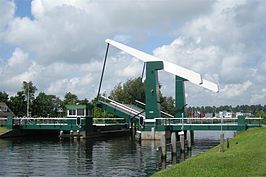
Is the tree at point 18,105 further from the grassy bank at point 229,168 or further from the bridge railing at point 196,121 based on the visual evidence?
the grassy bank at point 229,168

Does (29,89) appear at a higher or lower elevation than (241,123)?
higher

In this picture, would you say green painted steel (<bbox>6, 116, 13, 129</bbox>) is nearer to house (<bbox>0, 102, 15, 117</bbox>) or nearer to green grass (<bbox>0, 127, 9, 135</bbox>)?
green grass (<bbox>0, 127, 9, 135</bbox>)

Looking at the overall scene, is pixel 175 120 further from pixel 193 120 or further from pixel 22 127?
pixel 22 127

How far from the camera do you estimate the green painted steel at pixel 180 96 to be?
5928cm

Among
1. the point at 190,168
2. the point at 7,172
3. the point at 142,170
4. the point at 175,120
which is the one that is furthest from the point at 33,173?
the point at 175,120

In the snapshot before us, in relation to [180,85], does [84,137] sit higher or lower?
lower

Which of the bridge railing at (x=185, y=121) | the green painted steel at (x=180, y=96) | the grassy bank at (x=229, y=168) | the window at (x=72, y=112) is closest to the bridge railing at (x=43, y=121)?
the window at (x=72, y=112)

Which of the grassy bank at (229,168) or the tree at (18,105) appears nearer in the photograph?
the grassy bank at (229,168)

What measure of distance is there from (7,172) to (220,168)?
14343 mm

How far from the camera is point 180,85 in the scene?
59281 mm

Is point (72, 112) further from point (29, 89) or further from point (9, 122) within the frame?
point (29, 89)

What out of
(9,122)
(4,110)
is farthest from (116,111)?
(4,110)

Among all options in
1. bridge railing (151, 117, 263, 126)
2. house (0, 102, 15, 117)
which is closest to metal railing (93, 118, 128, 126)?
house (0, 102, 15, 117)

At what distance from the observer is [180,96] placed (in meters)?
59.9
